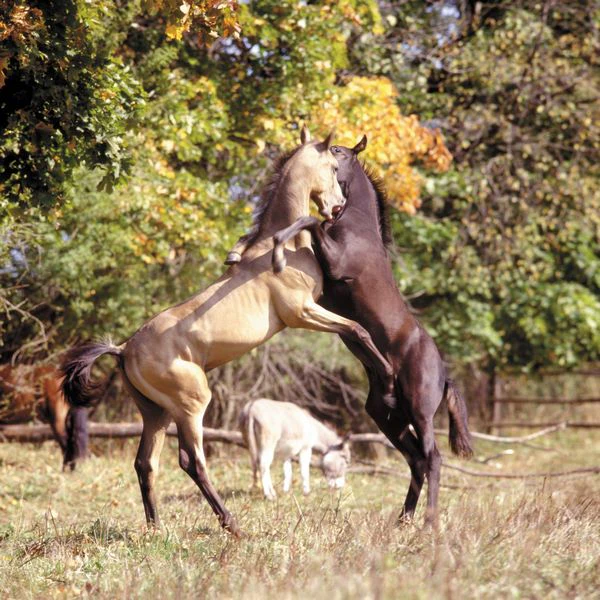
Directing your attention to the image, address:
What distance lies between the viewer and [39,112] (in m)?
7.88

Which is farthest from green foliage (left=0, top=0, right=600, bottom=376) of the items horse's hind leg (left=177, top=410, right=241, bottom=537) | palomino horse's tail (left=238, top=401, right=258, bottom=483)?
horse's hind leg (left=177, top=410, right=241, bottom=537)

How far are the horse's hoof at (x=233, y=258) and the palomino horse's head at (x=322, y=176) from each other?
740 mm

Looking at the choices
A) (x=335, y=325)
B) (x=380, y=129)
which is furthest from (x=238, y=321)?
(x=380, y=129)

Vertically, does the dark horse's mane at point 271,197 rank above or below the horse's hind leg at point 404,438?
above

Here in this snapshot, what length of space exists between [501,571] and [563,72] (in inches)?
564

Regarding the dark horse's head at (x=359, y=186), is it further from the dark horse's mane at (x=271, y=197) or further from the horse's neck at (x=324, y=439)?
the horse's neck at (x=324, y=439)

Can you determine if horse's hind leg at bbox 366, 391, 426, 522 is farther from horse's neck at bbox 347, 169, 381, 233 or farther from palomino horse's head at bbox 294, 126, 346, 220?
palomino horse's head at bbox 294, 126, 346, 220

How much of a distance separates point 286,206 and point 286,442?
5.37 m

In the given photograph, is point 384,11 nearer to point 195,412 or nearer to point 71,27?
point 71,27

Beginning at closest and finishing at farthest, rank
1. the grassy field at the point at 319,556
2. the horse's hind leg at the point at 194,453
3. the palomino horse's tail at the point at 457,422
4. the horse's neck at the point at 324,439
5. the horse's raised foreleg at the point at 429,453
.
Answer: the grassy field at the point at 319,556 → the horse's hind leg at the point at 194,453 → the horse's raised foreleg at the point at 429,453 → the palomino horse's tail at the point at 457,422 → the horse's neck at the point at 324,439

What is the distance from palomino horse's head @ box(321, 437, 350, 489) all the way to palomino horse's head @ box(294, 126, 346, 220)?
5.41m

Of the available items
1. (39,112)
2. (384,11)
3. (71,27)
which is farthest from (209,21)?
(384,11)

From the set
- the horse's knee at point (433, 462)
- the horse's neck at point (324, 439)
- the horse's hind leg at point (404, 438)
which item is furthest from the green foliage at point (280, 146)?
the horse's knee at point (433, 462)

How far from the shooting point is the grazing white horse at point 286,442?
11.5 meters
